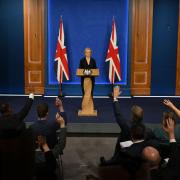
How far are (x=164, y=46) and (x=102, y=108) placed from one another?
106 inches

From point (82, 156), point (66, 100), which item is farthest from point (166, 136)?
point (66, 100)

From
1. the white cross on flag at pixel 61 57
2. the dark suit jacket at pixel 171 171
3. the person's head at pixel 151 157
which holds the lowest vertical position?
the dark suit jacket at pixel 171 171

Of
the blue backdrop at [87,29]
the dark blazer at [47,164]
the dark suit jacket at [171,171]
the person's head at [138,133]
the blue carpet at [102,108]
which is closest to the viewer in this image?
the dark suit jacket at [171,171]

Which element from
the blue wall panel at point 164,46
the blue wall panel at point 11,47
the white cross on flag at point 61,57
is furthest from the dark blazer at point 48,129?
the blue wall panel at point 164,46

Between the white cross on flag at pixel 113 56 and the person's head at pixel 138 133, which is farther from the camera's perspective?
the white cross on flag at pixel 113 56

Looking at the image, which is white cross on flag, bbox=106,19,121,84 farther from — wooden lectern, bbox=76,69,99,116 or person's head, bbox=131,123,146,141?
person's head, bbox=131,123,146,141

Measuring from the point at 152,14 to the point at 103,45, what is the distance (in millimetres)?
1487

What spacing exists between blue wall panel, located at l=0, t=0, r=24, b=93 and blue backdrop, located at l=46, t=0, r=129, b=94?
2.46 ft

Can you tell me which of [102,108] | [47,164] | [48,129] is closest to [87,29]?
[102,108]

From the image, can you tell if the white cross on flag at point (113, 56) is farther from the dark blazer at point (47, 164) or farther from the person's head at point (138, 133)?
the person's head at point (138, 133)

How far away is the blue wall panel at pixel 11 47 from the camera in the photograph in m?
10.3

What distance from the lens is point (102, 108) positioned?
29.6ft

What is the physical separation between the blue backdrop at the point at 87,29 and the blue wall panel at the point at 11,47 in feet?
2.46

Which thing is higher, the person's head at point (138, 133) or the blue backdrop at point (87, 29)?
the blue backdrop at point (87, 29)
